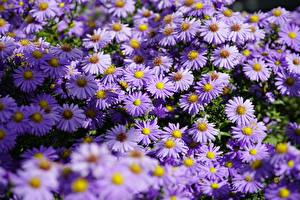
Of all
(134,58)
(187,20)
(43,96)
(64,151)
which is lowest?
(64,151)

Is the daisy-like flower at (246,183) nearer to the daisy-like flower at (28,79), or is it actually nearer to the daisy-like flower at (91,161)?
the daisy-like flower at (91,161)

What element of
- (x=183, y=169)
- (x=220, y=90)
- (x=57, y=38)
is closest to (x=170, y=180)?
(x=183, y=169)

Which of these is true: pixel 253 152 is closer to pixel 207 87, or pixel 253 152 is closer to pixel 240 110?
pixel 240 110

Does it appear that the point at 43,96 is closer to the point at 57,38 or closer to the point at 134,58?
the point at 134,58

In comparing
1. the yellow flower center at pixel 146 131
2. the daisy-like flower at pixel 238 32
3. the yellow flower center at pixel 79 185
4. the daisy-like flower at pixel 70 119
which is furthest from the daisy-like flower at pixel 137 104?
the yellow flower center at pixel 79 185

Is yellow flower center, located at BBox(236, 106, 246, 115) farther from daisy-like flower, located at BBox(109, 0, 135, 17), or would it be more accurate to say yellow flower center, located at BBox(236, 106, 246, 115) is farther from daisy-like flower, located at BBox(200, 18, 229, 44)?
daisy-like flower, located at BBox(109, 0, 135, 17)

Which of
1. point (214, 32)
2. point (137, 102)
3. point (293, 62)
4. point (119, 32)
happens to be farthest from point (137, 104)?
point (293, 62)
